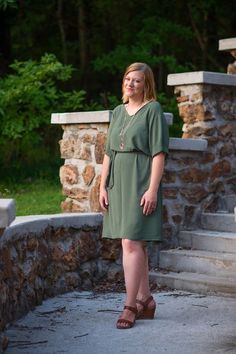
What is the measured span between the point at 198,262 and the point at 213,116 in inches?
54.2

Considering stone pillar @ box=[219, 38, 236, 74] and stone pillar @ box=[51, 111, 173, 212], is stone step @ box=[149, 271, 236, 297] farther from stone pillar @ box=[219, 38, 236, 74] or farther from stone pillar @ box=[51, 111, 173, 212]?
stone pillar @ box=[219, 38, 236, 74]

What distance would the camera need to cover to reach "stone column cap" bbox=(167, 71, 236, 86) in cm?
755

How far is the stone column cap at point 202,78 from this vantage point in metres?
7.55

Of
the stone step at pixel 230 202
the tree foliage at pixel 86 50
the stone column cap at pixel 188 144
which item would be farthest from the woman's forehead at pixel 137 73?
the tree foliage at pixel 86 50

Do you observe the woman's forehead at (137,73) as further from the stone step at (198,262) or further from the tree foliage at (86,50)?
the tree foliage at (86,50)

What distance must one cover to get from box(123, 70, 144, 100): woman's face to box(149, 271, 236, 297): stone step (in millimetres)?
1642

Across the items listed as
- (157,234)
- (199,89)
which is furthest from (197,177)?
(157,234)

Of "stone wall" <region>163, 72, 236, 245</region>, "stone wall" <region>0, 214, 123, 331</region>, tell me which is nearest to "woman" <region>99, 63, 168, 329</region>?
"stone wall" <region>0, 214, 123, 331</region>

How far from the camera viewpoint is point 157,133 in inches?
225

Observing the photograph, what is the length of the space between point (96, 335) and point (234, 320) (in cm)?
95

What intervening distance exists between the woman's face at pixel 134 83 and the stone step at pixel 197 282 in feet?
5.39

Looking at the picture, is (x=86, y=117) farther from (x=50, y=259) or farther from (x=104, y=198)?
(x=104, y=198)

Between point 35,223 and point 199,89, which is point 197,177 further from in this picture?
point 35,223

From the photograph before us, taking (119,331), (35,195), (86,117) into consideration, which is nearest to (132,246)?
(119,331)
